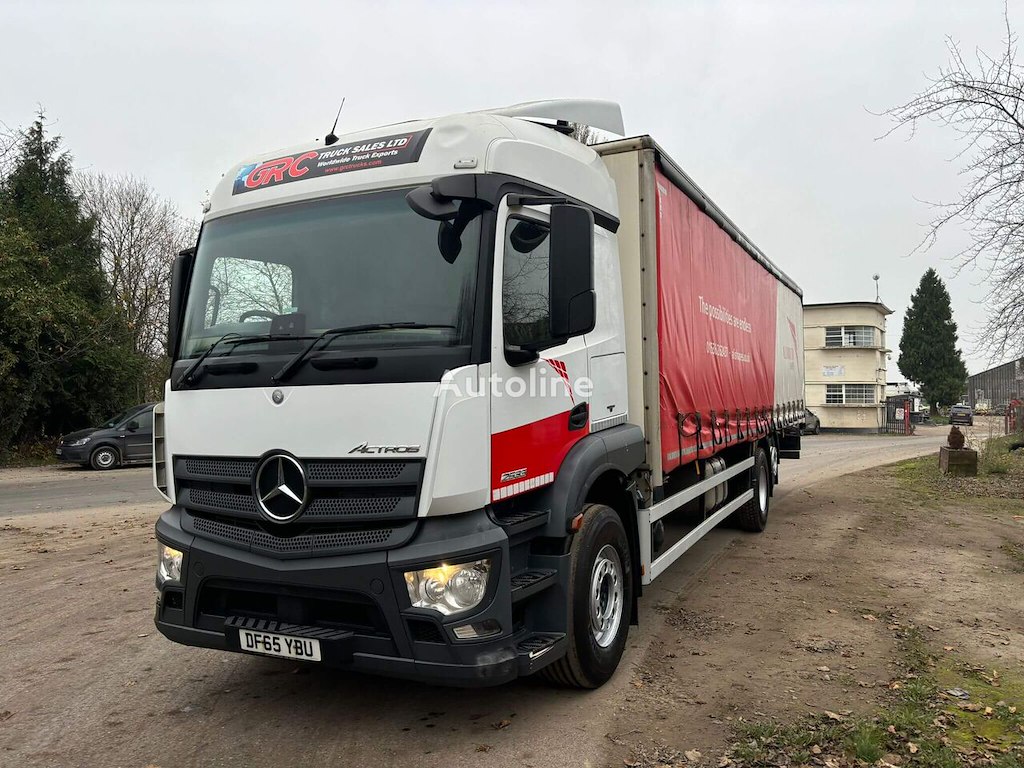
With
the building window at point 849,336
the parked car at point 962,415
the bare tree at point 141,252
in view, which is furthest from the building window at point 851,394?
the bare tree at point 141,252

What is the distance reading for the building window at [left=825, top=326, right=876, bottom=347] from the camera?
149 feet

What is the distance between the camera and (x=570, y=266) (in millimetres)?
3746

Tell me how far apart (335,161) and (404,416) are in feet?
5.14

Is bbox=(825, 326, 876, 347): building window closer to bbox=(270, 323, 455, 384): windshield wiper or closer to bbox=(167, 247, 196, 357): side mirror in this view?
bbox=(167, 247, 196, 357): side mirror

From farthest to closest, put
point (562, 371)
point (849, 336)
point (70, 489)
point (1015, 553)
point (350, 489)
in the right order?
1. point (849, 336)
2. point (70, 489)
3. point (1015, 553)
4. point (562, 371)
5. point (350, 489)

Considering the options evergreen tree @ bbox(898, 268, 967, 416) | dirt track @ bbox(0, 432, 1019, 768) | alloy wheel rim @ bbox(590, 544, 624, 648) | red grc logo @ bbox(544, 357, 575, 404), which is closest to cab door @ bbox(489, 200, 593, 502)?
red grc logo @ bbox(544, 357, 575, 404)

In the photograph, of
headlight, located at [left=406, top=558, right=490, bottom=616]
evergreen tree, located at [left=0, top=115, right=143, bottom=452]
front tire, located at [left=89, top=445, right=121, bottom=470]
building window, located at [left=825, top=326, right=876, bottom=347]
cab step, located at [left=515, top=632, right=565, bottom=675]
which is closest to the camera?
headlight, located at [left=406, top=558, right=490, bottom=616]

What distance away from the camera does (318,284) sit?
12.6 feet

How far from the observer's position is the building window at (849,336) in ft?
149

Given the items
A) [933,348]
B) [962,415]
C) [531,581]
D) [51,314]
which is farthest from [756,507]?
[933,348]

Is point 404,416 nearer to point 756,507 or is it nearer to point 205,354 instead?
point 205,354

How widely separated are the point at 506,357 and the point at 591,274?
1.96ft

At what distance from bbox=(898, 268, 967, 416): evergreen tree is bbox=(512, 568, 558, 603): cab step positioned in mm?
66650

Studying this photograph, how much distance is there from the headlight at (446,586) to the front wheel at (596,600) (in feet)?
2.41
